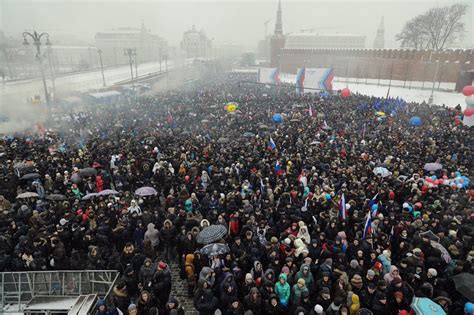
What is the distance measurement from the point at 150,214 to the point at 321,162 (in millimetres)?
5845

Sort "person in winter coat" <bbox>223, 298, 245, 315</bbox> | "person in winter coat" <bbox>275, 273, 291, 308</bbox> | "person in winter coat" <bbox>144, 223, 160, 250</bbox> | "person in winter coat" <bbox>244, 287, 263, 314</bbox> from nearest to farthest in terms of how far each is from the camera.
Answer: "person in winter coat" <bbox>223, 298, 245, 315</bbox>, "person in winter coat" <bbox>244, 287, 263, 314</bbox>, "person in winter coat" <bbox>275, 273, 291, 308</bbox>, "person in winter coat" <bbox>144, 223, 160, 250</bbox>

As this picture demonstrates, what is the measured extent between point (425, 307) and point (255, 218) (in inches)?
139

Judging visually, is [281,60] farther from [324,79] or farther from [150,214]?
[150,214]

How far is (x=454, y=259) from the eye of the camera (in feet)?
19.2

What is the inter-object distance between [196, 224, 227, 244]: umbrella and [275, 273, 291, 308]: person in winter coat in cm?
144

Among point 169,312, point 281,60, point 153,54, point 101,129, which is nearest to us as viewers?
point 169,312

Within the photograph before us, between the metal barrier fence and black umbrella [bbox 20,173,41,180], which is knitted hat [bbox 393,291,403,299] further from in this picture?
black umbrella [bbox 20,173,41,180]

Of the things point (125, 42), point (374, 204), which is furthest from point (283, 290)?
point (125, 42)

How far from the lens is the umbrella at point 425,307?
428 cm

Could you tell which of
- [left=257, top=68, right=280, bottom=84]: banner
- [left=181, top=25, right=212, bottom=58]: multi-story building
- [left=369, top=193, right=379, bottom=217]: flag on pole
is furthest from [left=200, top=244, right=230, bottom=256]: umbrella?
[left=181, top=25, right=212, bottom=58]: multi-story building

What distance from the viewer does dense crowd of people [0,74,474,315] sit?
16.7ft

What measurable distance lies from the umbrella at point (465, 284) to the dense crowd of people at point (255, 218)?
177 mm

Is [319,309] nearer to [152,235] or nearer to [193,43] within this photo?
[152,235]

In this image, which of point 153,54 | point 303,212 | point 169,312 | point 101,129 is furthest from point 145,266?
point 153,54
